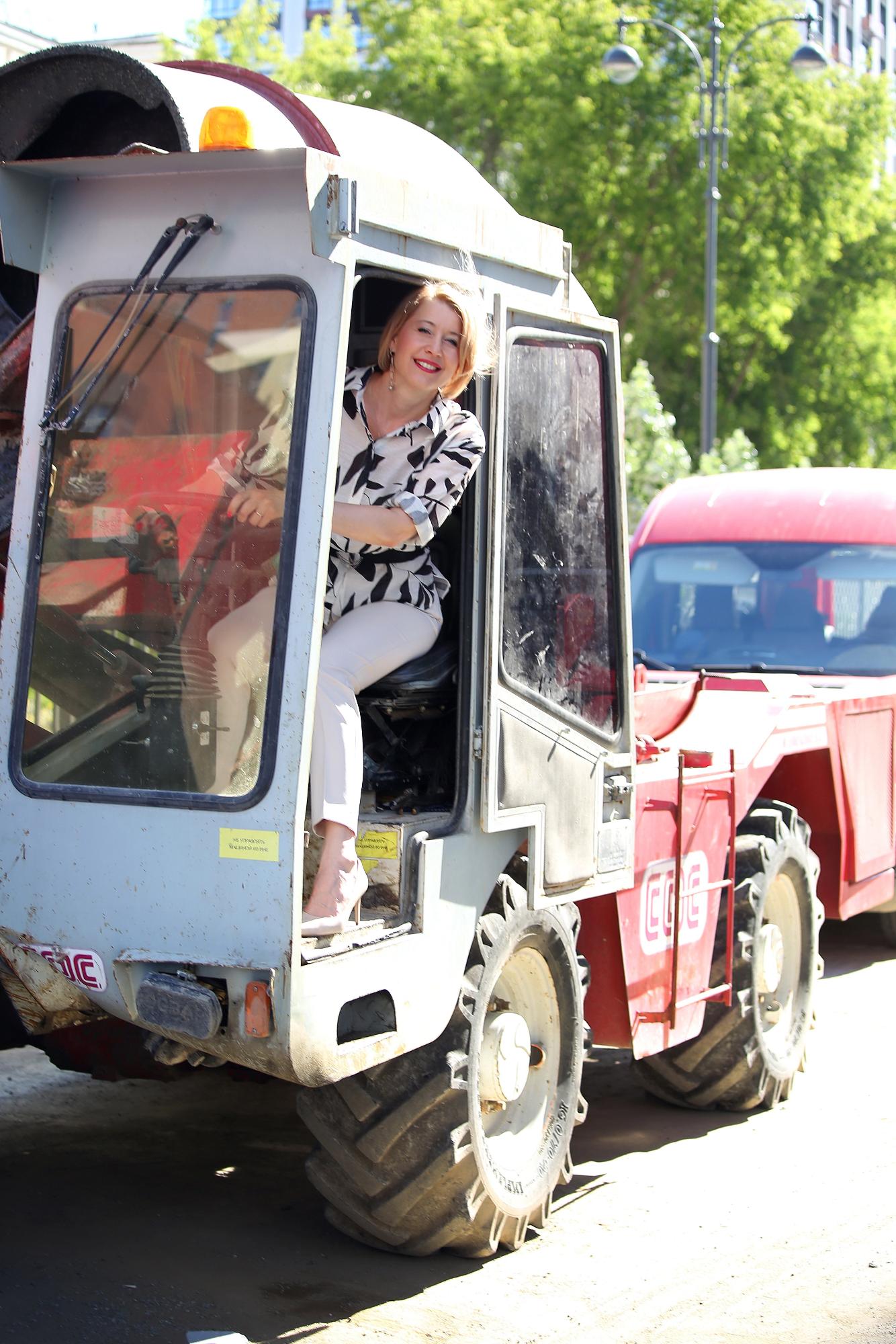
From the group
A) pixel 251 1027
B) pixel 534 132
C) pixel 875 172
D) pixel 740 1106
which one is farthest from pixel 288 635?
pixel 875 172

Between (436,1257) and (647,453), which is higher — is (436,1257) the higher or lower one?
the lower one

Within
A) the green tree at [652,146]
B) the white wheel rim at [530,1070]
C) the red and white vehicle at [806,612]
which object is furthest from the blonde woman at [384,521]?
Result: the green tree at [652,146]

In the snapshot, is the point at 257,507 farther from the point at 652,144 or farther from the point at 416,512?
the point at 652,144

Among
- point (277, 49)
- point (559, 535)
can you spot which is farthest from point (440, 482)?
point (277, 49)

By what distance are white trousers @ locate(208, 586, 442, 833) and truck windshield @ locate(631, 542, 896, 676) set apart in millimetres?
4645

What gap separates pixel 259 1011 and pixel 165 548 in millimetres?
1103

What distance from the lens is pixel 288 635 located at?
4.02m

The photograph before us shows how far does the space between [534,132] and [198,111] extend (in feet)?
101

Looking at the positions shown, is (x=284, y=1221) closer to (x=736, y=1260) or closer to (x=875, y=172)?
(x=736, y=1260)

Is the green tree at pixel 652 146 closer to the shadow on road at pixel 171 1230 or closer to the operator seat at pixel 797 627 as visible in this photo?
the operator seat at pixel 797 627

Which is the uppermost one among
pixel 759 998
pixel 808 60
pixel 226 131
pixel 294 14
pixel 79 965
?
pixel 294 14

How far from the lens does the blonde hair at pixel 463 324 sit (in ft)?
14.7

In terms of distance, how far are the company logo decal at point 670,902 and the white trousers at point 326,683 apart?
4.87ft

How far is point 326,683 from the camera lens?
427 centimetres
